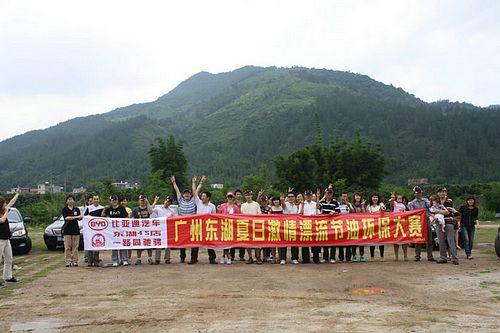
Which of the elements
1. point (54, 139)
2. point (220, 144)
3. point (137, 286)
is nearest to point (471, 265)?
point (137, 286)

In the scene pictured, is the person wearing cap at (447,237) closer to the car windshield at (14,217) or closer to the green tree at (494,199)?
the car windshield at (14,217)

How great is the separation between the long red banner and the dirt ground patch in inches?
26.4

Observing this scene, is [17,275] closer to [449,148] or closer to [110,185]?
[110,185]

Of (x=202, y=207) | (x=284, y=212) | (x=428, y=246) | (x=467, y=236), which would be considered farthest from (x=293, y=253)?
(x=467, y=236)

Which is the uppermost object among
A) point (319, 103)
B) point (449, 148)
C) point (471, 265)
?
point (319, 103)

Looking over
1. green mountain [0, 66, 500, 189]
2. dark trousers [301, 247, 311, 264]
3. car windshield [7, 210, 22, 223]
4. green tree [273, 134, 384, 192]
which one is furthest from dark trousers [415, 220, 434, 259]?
green mountain [0, 66, 500, 189]

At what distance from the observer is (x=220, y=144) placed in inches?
5290

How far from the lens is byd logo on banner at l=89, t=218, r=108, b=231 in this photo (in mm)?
12055

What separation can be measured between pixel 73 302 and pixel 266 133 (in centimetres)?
12361

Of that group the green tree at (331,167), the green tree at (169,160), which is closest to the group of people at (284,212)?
the green tree at (331,167)

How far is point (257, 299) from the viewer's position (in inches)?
306

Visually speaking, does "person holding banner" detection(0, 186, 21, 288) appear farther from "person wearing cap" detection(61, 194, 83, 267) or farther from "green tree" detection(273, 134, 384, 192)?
"green tree" detection(273, 134, 384, 192)

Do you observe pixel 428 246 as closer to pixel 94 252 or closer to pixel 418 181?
pixel 94 252

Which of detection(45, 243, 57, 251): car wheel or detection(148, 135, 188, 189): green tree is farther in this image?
detection(148, 135, 188, 189): green tree
